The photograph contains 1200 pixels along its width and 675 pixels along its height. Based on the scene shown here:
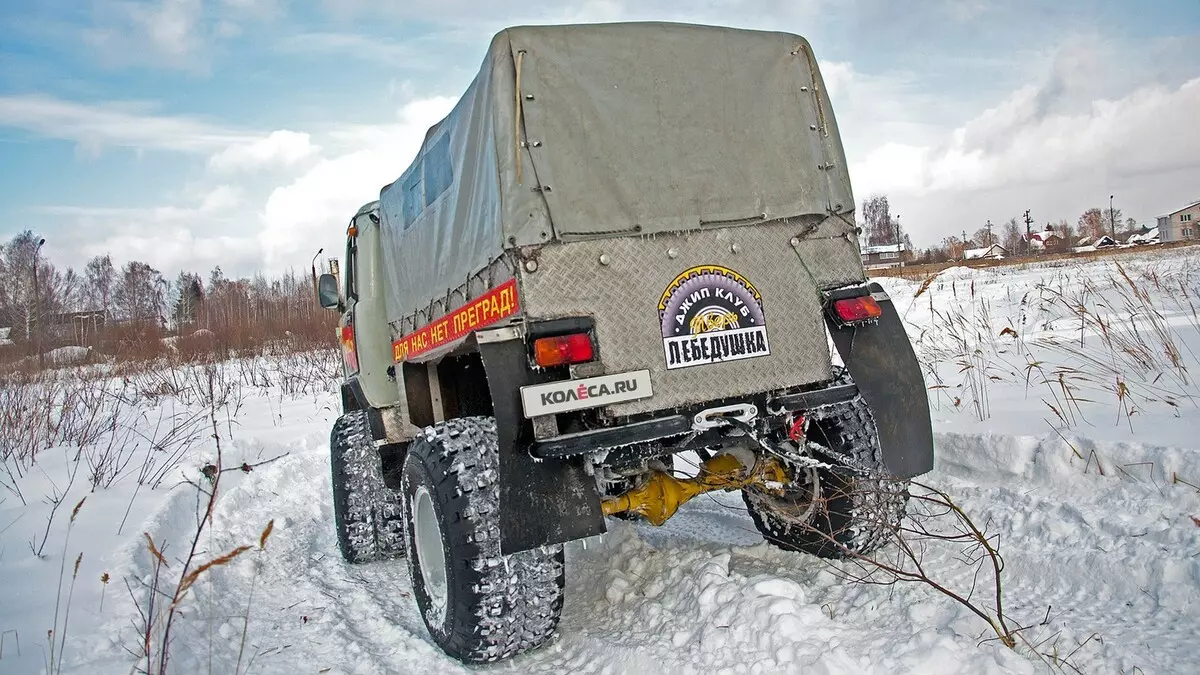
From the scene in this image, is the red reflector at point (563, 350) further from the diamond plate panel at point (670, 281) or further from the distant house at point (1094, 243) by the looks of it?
the distant house at point (1094, 243)

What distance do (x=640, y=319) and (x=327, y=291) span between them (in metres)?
3.83

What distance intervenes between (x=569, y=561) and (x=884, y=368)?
2209mm

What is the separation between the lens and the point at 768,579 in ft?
10.6

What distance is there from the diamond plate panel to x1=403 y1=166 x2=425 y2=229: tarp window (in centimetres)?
175

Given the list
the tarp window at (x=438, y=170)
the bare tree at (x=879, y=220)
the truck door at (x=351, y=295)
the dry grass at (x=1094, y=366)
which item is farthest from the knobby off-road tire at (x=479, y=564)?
the bare tree at (x=879, y=220)

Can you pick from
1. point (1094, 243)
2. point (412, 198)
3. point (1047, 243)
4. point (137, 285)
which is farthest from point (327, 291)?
point (1047, 243)

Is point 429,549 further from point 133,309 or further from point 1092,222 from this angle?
point 1092,222

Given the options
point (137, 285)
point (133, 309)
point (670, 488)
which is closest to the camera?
point (670, 488)

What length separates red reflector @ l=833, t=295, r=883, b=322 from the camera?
11.2 feet

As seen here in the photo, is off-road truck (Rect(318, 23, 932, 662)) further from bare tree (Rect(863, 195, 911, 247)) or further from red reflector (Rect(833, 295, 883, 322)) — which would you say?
bare tree (Rect(863, 195, 911, 247))

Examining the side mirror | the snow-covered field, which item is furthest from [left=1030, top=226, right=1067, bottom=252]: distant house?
the side mirror

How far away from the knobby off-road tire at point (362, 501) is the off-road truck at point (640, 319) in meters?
1.53

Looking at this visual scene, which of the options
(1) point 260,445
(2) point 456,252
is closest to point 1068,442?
(2) point 456,252

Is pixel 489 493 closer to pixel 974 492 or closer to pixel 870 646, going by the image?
pixel 870 646
